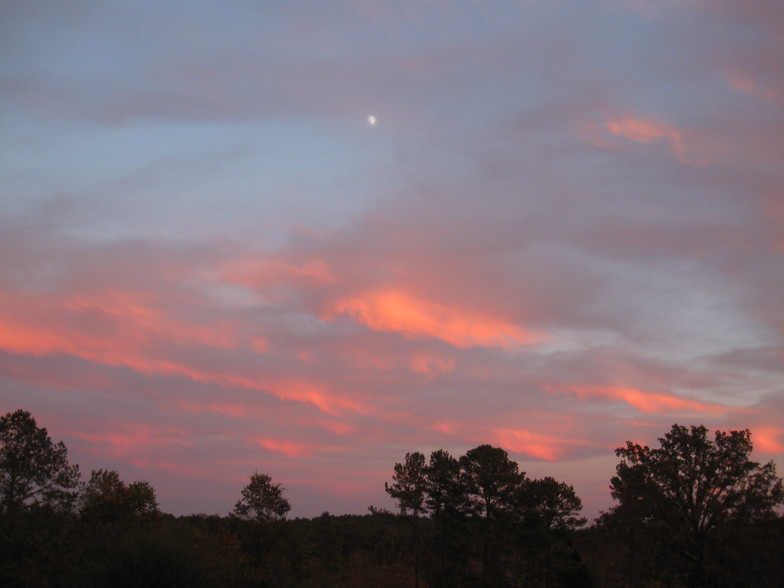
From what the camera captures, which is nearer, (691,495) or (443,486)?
(691,495)

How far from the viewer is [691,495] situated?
179ft

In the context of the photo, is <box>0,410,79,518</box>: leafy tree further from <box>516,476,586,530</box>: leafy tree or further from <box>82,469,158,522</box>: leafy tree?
<box>516,476,586,530</box>: leafy tree

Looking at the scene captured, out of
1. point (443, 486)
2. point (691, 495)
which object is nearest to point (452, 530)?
point (443, 486)

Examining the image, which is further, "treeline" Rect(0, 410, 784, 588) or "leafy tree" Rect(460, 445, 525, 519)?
"leafy tree" Rect(460, 445, 525, 519)

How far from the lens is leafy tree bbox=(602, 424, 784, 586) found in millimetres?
52312

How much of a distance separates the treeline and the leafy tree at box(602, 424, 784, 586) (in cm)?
10

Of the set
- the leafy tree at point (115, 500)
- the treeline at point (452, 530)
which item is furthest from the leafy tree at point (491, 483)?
the leafy tree at point (115, 500)

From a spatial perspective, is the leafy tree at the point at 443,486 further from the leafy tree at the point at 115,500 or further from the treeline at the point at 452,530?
the leafy tree at the point at 115,500

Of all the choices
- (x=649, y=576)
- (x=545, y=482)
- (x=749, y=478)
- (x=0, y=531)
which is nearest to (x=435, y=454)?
(x=545, y=482)

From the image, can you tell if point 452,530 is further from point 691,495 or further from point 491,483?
point 691,495

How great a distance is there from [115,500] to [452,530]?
3294 cm

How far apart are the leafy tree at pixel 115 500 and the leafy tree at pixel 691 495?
41345mm

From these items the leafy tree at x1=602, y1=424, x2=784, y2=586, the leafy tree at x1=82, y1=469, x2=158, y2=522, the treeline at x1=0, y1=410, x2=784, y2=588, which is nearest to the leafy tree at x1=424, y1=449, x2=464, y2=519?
the treeline at x1=0, y1=410, x2=784, y2=588

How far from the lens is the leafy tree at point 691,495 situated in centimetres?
5231
